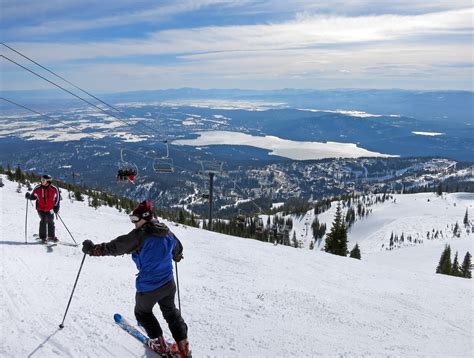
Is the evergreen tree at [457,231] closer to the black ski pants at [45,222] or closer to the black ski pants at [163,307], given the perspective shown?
the black ski pants at [45,222]

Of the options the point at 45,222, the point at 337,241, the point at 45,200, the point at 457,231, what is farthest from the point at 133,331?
the point at 457,231

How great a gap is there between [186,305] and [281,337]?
2.13 meters

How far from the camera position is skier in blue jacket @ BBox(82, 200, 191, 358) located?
16.4ft

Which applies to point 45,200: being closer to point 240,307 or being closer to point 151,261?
point 240,307

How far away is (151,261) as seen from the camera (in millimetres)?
5148

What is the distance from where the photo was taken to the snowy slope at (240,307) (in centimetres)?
605

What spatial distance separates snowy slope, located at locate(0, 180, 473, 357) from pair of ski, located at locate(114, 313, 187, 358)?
108 millimetres

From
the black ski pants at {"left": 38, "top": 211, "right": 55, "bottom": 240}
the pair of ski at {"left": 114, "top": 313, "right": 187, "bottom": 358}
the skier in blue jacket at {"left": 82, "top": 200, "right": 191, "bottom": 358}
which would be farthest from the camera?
the black ski pants at {"left": 38, "top": 211, "right": 55, "bottom": 240}

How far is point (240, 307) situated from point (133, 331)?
2730 mm

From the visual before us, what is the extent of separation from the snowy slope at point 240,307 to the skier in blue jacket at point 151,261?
590 millimetres

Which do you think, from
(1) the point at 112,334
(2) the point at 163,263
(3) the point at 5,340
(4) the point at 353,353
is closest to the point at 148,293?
(2) the point at 163,263

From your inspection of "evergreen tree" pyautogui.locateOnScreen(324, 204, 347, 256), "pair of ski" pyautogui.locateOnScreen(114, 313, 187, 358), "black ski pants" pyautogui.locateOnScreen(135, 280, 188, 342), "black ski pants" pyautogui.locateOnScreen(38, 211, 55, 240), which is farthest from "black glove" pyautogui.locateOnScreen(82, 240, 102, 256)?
"evergreen tree" pyautogui.locateOnScreen(324, 204, 347, 256)

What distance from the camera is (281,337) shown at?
22.7 ft

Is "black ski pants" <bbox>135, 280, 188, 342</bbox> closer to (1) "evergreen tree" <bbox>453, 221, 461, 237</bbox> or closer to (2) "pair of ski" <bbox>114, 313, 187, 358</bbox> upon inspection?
(2) "pair of ski" <bbox>114, 313, 187, 358</bbox>
